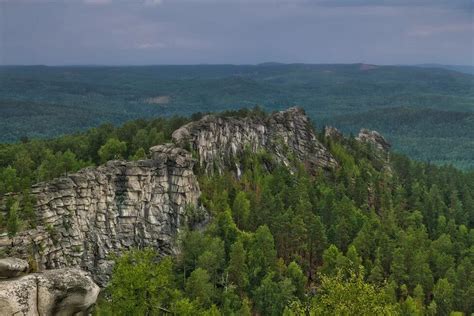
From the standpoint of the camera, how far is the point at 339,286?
42.4 m

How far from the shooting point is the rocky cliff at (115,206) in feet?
257

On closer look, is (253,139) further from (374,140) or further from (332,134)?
(374,140)

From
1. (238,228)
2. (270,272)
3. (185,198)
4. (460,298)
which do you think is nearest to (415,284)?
(460,298)

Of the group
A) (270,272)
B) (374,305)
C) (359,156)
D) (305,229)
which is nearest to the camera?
(374,305)

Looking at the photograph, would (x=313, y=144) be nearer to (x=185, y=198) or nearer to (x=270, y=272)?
(x=185, y=198)

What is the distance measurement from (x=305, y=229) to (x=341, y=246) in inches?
317

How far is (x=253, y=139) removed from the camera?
440 ft

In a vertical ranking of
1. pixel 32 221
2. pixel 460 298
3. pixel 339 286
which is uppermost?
pixel 339 286

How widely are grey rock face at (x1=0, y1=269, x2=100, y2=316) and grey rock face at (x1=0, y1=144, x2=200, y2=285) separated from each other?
33683mm

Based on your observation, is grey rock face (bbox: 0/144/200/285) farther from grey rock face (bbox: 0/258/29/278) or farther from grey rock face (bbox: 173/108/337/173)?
grey rock face (bbox: 0/258/29/278)

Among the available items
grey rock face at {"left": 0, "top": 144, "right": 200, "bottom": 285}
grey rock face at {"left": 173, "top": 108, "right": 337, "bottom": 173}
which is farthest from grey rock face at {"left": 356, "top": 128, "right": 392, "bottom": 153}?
grey rock face at {"left": 0, "top": 144, "right": 200, "bottom": 285}

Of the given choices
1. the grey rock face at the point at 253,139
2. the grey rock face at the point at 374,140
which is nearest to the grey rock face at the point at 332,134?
the grey rock face at the point at 253,139

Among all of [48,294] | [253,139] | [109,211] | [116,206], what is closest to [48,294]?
[48,294]

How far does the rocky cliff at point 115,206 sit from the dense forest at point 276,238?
Result: 9.07 feet
